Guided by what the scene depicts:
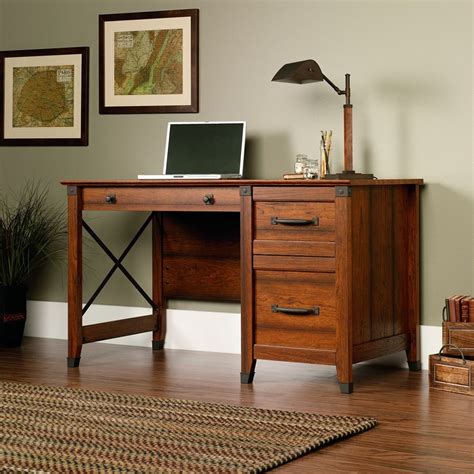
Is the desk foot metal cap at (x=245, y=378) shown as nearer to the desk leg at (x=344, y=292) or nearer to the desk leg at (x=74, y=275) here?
the desk leg at (x=344, y=292)

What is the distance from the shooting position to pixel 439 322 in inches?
164

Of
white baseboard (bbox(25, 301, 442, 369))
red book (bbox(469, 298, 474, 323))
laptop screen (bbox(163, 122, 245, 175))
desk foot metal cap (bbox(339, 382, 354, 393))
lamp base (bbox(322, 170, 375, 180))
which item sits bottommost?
desk foot metal cap (bbox(339, 382, 354, 393))

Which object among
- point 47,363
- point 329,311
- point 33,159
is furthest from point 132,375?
point 33,159

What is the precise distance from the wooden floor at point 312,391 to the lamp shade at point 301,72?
1.16 m

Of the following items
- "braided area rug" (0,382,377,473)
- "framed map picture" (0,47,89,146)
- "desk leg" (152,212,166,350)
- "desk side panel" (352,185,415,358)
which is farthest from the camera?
"framed map picture" (0,47,89,146)

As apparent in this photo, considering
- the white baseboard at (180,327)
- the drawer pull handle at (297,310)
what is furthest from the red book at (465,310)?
the drawer pull handle at (297,310)

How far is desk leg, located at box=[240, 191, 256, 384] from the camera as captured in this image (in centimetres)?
381

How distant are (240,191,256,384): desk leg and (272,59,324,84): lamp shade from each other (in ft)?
1.77

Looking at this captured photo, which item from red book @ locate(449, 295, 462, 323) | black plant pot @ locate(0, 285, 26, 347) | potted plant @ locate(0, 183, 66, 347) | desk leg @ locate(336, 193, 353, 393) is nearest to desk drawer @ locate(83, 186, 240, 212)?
desk leg @ locate(336, 193, 353, 393)

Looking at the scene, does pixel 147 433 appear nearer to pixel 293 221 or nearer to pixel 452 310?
pixel 293 221

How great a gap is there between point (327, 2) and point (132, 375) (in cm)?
176

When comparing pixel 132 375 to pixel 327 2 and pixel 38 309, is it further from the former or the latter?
pixel 327 2

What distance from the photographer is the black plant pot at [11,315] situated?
15.5ft

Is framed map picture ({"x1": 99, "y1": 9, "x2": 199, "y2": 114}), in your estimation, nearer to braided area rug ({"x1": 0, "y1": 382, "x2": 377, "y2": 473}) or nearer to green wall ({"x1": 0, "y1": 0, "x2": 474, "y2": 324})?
green wall ({"x1": 0, "y1": 0, "x2": 474, "y2": 324})
